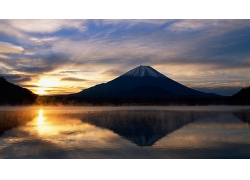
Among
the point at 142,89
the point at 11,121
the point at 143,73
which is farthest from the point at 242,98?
the point at 143,73

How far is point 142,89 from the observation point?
Answer: 70688mm

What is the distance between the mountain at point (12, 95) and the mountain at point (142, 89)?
17.6 m

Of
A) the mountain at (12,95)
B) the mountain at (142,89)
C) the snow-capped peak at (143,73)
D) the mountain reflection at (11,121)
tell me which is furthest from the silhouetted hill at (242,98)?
the snow-capped peak at (143,73)

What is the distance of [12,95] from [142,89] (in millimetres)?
36962

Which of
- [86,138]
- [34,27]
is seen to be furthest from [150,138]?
[34,27]

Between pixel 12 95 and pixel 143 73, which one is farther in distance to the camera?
pixel 143 73

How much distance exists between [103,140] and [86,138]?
0.77 meters

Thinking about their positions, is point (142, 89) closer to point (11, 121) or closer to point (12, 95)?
point (12, 95)

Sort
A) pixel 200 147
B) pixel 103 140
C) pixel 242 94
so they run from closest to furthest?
1. pixel 200 147
2. pixel 103 140
3. pixel 242 94

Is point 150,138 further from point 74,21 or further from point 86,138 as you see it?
point 74,21

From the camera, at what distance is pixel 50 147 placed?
7.95 meters

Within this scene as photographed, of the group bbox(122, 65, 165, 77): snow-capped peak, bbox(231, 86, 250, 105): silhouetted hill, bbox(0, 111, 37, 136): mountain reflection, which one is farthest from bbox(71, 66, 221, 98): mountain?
bbox(0, 111, 37, 136): mountain reflection

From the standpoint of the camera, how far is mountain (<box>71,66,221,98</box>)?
6316 centimetres

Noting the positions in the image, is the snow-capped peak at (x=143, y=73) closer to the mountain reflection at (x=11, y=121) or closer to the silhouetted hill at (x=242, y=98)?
the silhouetted hill at (x=242, y=98)
